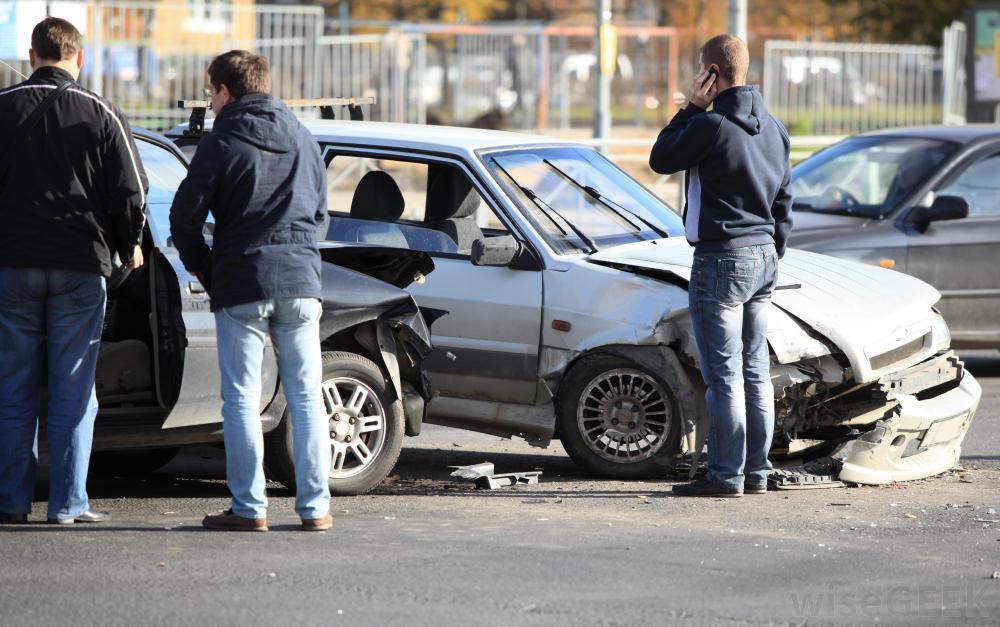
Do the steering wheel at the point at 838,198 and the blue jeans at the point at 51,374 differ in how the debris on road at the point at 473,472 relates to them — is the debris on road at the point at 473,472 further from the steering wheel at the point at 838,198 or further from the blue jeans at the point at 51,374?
the steering wheel at the point at 838,198

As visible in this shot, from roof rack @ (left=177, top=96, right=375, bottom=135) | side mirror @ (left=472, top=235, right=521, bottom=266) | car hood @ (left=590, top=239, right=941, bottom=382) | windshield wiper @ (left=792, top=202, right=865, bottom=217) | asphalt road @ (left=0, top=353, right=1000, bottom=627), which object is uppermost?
roof rack @ (left=177, top=96, right=375, bottom=135)

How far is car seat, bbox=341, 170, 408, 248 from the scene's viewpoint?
7582mm

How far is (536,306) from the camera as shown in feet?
23.4

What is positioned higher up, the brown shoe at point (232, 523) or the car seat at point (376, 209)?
the car seat at point (376, 209)

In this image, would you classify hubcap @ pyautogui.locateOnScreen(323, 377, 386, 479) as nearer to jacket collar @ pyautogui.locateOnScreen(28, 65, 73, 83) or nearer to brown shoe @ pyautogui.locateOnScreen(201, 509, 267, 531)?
brown shoe @ pyautogui.locateOnScreen(201, 509, 267, 531)

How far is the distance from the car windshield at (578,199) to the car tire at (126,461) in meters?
2.13

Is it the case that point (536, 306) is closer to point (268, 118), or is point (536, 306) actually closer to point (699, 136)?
point (699, 136)

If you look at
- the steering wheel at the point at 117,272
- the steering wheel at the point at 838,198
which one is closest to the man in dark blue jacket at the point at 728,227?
the steering wheel at the point at 117,272

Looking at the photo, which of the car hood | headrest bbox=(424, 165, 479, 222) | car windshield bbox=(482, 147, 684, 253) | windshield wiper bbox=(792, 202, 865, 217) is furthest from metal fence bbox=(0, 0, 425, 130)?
the car hood

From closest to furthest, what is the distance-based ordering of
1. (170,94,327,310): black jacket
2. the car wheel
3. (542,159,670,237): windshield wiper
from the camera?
(170,94,327,310): black jacket < the car wheel < (542,159,670,237): windshield wiper

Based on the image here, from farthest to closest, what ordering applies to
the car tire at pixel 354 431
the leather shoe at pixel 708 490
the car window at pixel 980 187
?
1. the car window at pixel 980 187
2. the leather shoe at pixel 708 490
3. the car tire at pixel 354 431

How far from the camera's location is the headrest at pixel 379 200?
7.69 metres

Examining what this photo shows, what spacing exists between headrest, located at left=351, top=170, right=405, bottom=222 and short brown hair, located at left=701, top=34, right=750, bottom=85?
1988 mm

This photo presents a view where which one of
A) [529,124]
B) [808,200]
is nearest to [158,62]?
[529,124]
